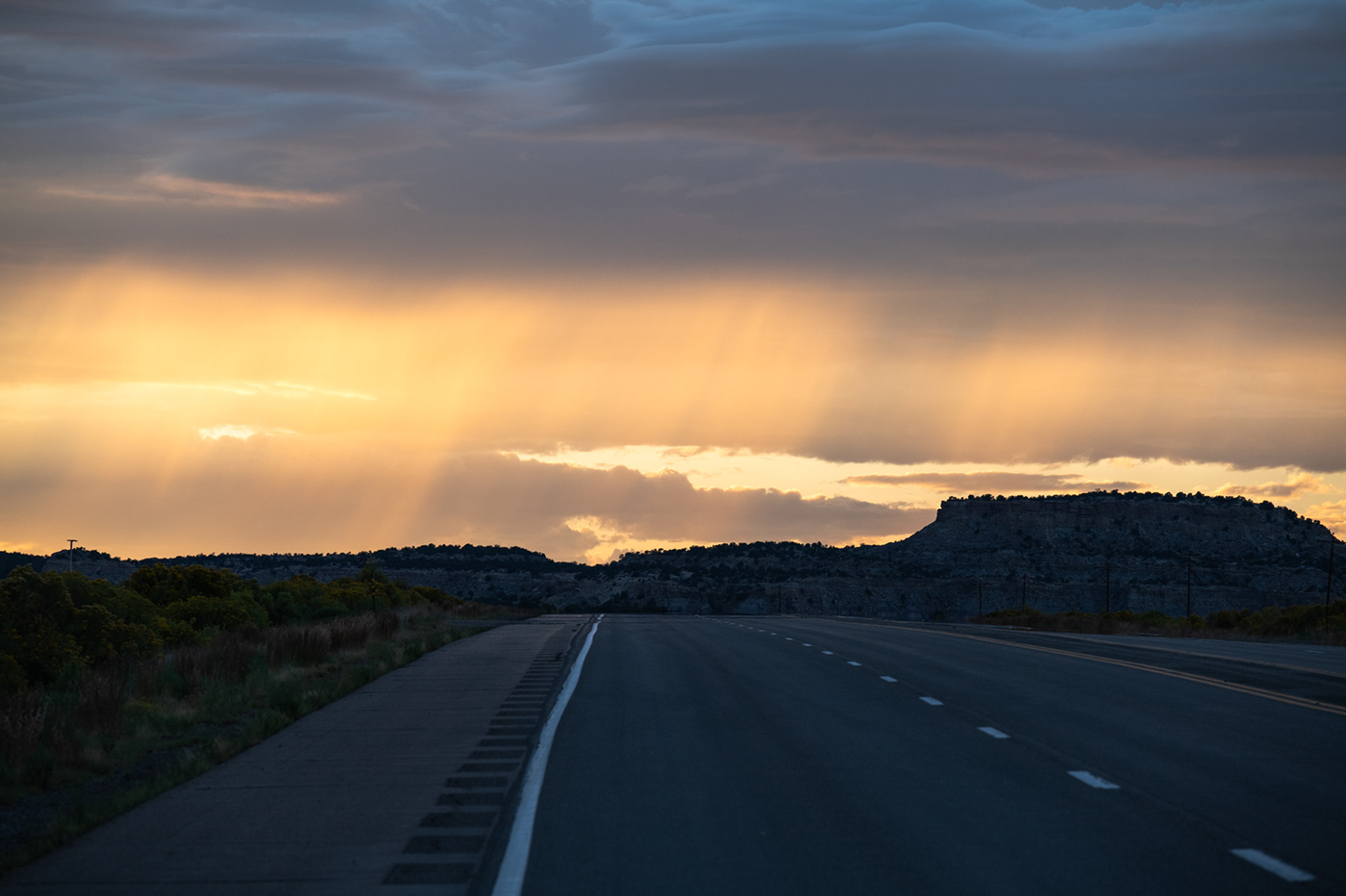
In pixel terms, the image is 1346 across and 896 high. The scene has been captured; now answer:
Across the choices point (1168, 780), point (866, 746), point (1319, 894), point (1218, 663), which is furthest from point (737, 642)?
point (1319, 894)

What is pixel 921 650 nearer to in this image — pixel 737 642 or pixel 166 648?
pixel 737 642

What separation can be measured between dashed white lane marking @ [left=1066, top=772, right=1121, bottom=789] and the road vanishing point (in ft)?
0.15

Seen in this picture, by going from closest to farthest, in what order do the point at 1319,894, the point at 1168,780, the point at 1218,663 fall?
the point at 1319,894
the point at 1168,780
the point at 1218,663

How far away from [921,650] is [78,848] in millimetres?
21416

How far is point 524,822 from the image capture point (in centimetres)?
918

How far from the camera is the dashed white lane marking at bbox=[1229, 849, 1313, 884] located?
706cm

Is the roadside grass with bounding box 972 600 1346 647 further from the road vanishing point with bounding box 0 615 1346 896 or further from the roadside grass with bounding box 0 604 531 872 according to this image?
the roadside grass with bounding box 0 604 531 872

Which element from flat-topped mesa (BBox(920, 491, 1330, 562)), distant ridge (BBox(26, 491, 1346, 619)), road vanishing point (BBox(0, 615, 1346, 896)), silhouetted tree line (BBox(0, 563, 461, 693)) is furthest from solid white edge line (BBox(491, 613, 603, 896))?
flat-topped mesa (BBox(920, 491, 1330, 562))

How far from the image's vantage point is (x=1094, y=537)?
162 metres

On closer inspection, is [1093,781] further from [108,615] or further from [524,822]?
[108,615]

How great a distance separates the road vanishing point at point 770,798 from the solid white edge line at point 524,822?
0.11 ft

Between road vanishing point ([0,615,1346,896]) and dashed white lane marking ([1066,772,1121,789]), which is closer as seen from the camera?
road vanishing point ([0,615,1346,896])

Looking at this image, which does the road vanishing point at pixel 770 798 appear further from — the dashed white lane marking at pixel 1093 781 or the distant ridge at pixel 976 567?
the distant ridge at pixel 976 567

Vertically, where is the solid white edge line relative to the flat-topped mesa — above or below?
below
